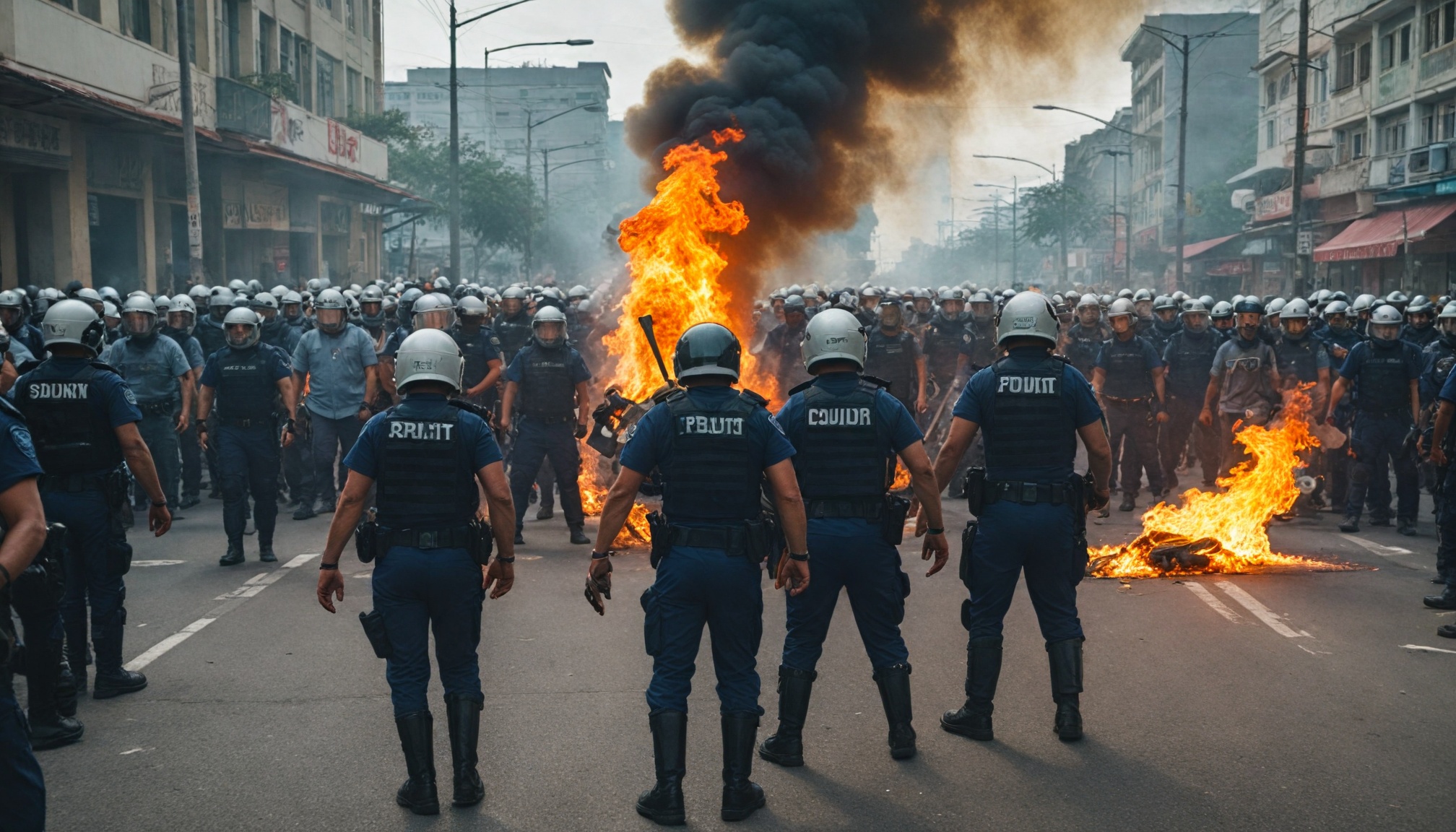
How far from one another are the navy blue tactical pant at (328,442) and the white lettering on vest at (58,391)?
205 inches

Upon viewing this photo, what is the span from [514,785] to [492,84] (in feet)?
307

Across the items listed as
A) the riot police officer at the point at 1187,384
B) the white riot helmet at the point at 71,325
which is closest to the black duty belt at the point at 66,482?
the white riot helmet at the point at 71,325

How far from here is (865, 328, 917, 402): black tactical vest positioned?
1297 centimetres

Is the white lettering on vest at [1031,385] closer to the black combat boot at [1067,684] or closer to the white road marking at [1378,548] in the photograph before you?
the black combat boot at [1067,684]

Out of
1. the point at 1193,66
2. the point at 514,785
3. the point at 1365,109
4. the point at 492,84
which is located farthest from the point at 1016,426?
the point at 492,84

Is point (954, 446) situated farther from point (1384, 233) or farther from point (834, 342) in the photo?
point (1384, 233)

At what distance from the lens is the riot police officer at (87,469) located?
603cm

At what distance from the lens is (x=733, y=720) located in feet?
15.5

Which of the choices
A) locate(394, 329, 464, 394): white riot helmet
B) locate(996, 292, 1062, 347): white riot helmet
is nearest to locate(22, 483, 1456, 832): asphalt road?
locate(394, 329, 464, 394): white riot helmet

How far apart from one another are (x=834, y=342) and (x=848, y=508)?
70 centimetres

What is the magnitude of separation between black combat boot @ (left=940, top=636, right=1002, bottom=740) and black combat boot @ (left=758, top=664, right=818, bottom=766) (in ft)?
2.31

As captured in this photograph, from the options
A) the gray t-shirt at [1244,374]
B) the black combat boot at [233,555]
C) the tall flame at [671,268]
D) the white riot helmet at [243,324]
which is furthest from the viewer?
the gray t-shirt at [1244,374]

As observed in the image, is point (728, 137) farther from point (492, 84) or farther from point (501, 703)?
point (492, 84)

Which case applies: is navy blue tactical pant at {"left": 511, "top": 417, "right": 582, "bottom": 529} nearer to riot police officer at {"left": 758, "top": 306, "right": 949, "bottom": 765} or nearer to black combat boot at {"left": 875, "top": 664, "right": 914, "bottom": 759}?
riot police officer at {"left": 758, "top": 306, "right": 949, "bottom": 765}
